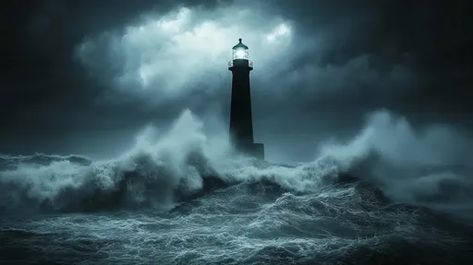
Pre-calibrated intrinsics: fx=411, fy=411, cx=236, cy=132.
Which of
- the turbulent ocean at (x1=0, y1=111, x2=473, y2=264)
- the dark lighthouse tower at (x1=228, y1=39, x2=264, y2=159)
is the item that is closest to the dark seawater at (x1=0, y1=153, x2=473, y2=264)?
the turbulent ocean at (x1=0, y1=111, x2=473, y2=264)

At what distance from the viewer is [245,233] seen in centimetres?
1105

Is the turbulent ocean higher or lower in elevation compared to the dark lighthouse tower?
lower

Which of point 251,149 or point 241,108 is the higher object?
point 241,108

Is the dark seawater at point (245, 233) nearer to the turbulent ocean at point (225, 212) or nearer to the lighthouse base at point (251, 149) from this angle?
the turbulent ocean at point (225, 212)

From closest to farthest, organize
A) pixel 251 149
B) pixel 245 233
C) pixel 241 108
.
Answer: pixel 245 233 → pixel 241 108 → pixel 251 149

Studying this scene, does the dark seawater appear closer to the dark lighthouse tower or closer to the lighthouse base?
the lighthouse base

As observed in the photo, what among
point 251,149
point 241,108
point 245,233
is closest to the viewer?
point 245,233

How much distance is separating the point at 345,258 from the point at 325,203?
5954mm

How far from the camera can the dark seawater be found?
8.87 meters

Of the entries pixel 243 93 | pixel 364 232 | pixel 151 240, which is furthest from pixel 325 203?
pixel 243 93

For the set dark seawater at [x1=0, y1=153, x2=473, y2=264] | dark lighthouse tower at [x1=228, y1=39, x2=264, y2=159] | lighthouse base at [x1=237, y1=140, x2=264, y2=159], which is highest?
dark lighthouse tower at [x1=228, y1=39, x2=264, y2=159]

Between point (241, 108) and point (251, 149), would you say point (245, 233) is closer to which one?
point (251, 149)

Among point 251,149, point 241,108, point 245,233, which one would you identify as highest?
point 241,108

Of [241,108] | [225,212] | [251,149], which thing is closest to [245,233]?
[225,212]
